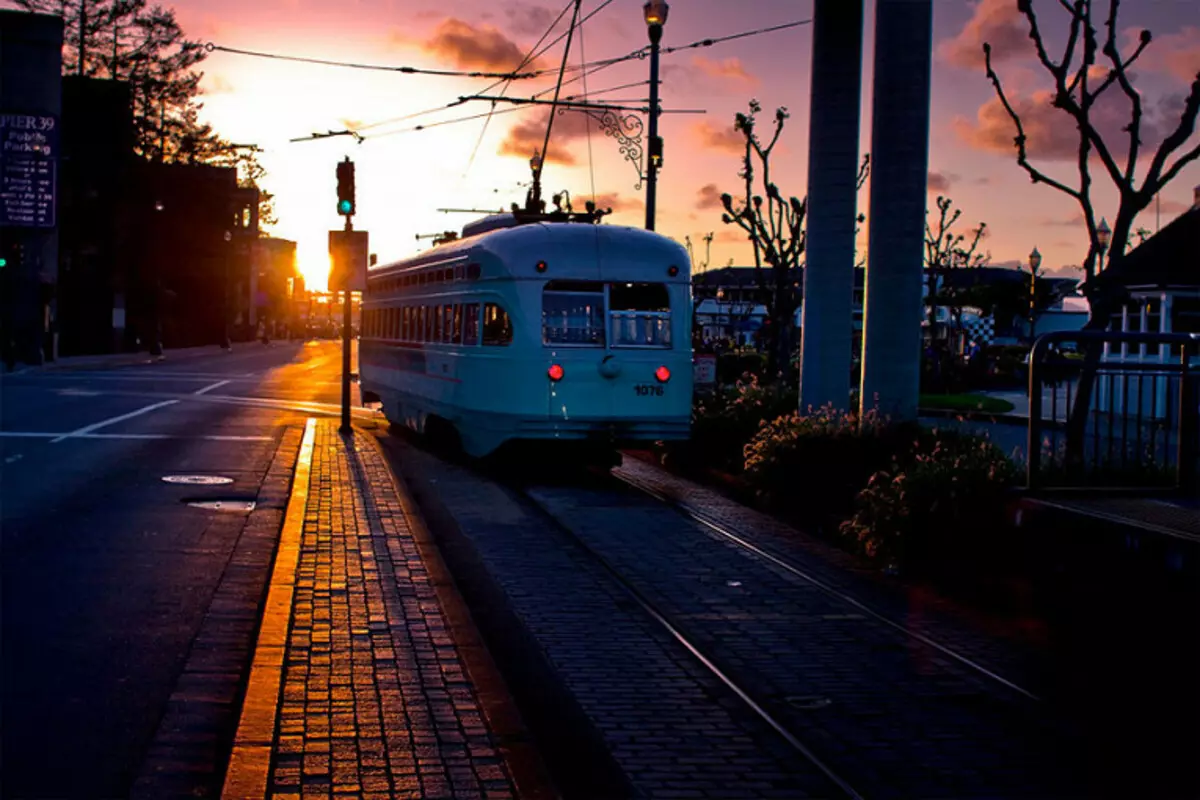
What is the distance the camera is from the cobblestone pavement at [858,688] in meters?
6.20

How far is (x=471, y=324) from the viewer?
61.7ft

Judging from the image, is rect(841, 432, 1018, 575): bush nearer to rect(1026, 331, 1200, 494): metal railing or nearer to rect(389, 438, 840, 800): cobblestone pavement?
rect(1026, 331, 1200, 494): metal railing

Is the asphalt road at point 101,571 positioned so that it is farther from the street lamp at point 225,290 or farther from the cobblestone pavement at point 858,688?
the street lamp at point 225,290

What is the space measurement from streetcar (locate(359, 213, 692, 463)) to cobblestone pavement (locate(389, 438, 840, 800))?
15.3ft

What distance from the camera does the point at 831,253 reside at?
16781mm

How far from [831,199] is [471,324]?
17.2ft

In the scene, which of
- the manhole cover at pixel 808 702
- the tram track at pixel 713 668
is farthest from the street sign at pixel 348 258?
the manhole cover at pixel 808 702

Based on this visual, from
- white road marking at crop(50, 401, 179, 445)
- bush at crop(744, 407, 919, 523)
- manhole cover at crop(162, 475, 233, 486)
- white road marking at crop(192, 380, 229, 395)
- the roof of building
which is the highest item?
the roof of building

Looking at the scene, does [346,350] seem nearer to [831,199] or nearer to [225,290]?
[831,199]

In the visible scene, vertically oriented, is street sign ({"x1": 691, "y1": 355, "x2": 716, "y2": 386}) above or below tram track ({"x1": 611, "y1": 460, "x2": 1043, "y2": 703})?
above

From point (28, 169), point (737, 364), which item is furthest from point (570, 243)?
point (28, 169)

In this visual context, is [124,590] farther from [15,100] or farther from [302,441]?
[15,100]

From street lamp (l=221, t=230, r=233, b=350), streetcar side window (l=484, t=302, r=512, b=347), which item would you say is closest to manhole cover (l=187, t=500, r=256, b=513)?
streetcar side window (l=484, t=302, r=512, b=347)

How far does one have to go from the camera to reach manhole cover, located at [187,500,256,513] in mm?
14359
